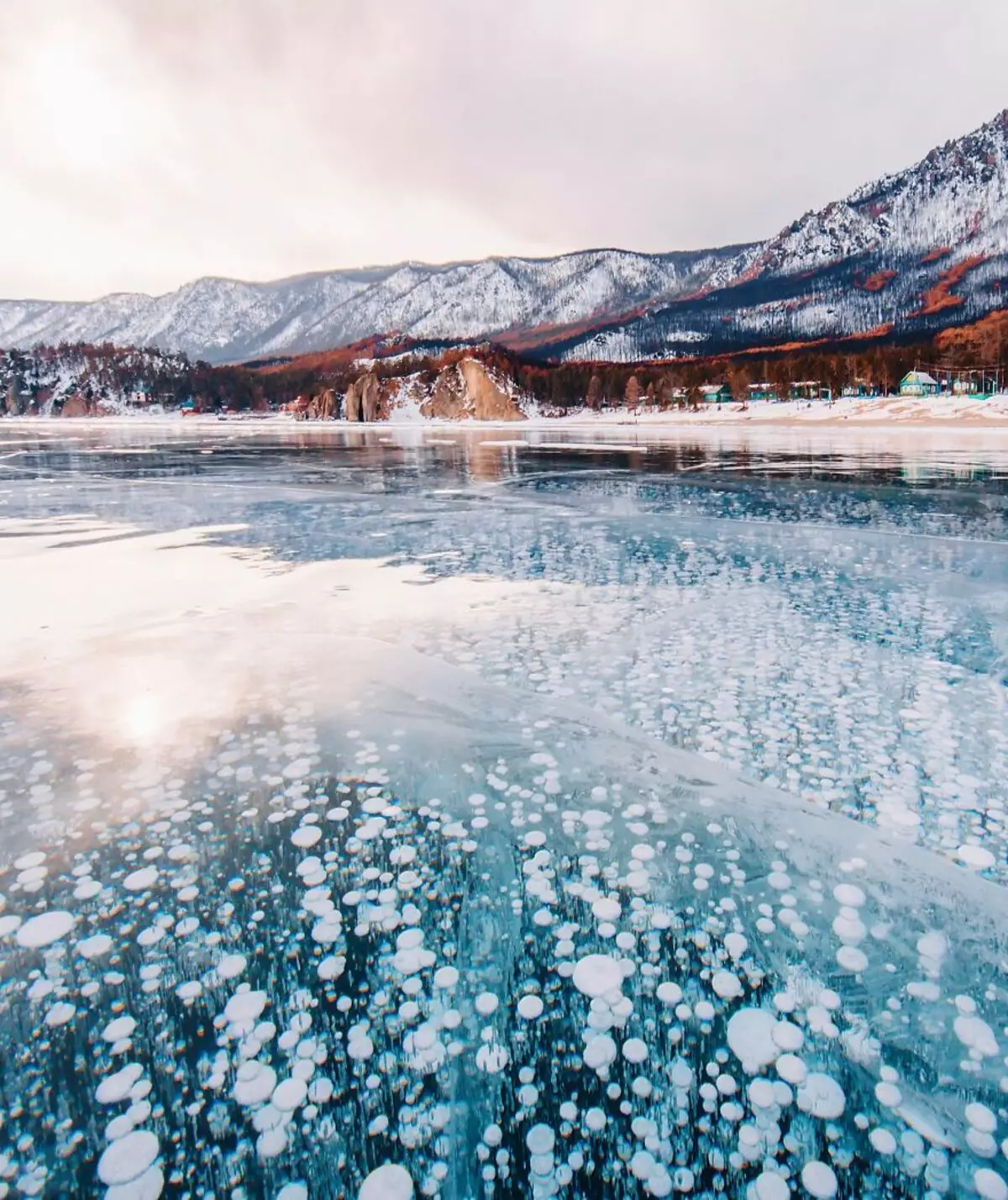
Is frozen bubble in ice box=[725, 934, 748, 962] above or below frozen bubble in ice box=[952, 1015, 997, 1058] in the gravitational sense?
above

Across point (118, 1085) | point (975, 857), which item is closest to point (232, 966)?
point (118, 1085)

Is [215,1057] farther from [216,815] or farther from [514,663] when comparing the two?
[514,663]

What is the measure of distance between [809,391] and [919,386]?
1658cm

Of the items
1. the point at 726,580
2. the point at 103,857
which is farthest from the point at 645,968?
the point at 726,580

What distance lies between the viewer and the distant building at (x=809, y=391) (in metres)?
124

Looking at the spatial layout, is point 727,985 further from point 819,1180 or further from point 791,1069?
point 819,1180

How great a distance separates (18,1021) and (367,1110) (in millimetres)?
1387

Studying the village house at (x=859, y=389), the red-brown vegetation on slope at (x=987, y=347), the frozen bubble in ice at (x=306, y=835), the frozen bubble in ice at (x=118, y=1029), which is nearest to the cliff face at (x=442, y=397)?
the village house at (x=859, y=389)

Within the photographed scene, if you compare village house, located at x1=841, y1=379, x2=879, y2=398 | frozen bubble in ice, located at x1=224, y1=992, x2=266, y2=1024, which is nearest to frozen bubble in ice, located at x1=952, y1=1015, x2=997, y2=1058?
frozen bubble in ice, located at x1=224, y1=992, x2=266, y2=1024

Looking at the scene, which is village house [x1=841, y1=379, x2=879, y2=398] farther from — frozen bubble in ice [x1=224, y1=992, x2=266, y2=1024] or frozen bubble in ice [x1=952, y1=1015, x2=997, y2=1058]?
frozen bubble in ice [x1=224, y1=992, x2=266, y2=1024]

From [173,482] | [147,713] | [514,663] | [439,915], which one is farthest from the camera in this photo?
[173,482]

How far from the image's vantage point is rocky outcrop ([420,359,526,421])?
142m

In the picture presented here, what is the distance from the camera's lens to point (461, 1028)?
102 inches

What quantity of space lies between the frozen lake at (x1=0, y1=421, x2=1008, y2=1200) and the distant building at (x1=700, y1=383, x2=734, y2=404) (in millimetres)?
133348
